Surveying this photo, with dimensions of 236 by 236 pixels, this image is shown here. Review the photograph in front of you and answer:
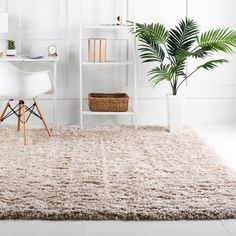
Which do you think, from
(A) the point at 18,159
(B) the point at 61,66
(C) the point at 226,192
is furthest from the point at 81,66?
(C) the point at 226,192

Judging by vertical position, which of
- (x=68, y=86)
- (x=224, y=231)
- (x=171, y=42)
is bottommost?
(x=224, y=231)

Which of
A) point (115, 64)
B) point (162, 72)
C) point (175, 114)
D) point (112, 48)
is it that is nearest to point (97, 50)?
point (115, 64)

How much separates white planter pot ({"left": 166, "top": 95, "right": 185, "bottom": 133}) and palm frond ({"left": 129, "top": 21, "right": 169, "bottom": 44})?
55 centimetres

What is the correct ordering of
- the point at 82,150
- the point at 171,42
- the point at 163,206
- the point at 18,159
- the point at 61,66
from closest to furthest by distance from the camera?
1. the point at 163,206
2. the point at 18,159
3. the point at 82,150
4. the point at 171,42
5. the point at 61,66

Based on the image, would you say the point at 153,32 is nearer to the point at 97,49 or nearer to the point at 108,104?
the point at 97,49

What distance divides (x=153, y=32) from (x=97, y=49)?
1.86ft

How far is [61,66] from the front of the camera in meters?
6.41

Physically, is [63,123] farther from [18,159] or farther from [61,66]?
[18,159]

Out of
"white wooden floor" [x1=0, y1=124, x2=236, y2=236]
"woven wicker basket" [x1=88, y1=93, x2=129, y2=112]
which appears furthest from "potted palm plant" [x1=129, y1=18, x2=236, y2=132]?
"white wooden floor" [x1=0, y1=124, x2=236, y2=236]

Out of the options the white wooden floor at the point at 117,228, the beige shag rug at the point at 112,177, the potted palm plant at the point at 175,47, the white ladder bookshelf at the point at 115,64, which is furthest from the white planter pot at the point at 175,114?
the white wooden floor at the point at 117,228

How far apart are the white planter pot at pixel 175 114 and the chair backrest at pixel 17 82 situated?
1.31 meters

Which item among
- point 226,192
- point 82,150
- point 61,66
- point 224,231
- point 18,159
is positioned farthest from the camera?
point 61,66

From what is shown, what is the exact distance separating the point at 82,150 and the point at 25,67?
5.04 feet

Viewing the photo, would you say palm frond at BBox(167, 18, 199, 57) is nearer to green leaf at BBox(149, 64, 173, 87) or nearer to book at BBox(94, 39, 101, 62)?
green leaf at BBox(149, 64, 173, 87)
